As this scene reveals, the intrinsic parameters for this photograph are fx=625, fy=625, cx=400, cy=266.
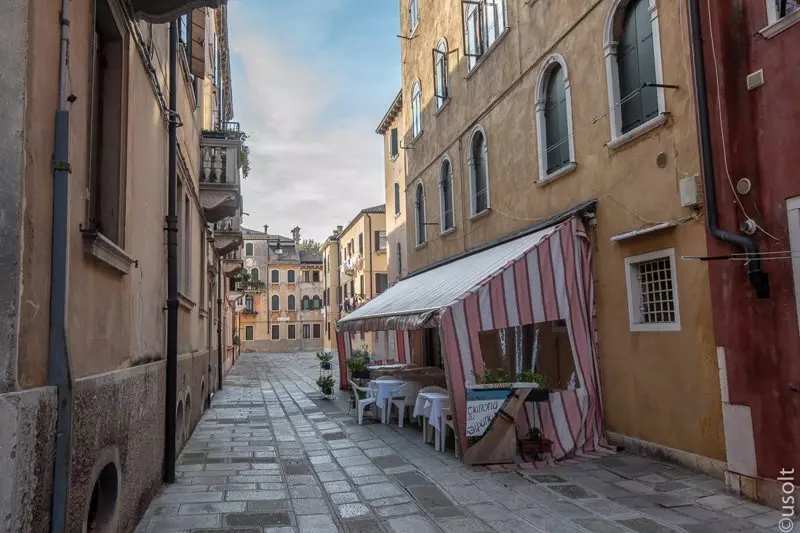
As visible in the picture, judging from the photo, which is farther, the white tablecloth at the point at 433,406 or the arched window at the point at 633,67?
the white tablecloth at the point at 433,406

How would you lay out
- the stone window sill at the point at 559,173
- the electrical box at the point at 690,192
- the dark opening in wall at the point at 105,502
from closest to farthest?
1. the dark opening in wall at the point at 105,502
2. the electrical box at the point at 690,192
3. the stone window sill at the point at 559,173

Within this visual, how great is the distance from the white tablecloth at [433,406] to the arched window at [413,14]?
1270 cm

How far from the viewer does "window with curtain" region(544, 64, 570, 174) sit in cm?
1029

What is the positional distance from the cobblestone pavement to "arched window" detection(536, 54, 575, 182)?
4.80 meters

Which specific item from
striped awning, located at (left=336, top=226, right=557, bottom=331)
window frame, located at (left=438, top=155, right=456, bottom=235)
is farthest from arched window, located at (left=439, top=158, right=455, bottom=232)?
striped awning, located at (left=336, top=226, right=557, bottom=331)

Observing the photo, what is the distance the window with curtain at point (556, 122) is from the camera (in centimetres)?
1029

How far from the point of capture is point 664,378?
782 centimetres

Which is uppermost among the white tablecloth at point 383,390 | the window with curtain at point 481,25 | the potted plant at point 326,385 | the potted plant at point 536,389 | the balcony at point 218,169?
the window with curtain at point 481,25

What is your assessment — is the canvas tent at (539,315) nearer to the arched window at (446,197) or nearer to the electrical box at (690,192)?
the electrical box at (690,192)

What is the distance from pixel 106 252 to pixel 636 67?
7230 millimetres

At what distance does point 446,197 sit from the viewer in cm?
1622

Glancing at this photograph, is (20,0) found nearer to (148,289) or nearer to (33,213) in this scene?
(33,213)

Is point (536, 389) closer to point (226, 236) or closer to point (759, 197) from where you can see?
point (759, 197)

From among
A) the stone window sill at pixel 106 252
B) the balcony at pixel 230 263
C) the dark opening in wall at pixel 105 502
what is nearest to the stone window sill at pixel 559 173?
the stone window sill at pixel 106 252
